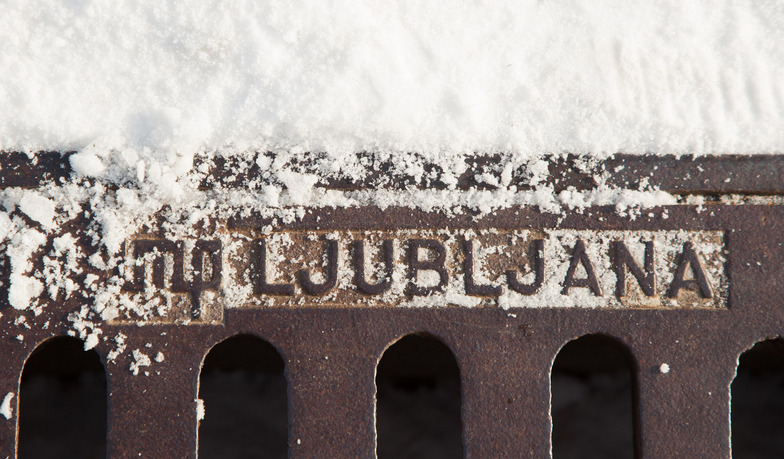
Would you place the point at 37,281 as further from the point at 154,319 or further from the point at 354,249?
the point at 354,249

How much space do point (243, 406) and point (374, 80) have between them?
4.30ft

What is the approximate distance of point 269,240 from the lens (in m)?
1.50

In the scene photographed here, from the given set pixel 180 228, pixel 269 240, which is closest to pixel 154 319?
pixel 180 228

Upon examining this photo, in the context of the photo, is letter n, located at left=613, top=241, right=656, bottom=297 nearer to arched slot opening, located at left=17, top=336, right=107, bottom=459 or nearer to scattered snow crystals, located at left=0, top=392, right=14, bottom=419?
scattered snow crystals, located at left=0, top=392, right=14, bottom=419

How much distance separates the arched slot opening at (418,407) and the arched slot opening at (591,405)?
1.25 feet

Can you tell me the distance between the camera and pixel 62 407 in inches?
78.6

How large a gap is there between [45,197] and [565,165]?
1.45 m

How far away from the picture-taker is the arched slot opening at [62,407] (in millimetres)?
1971

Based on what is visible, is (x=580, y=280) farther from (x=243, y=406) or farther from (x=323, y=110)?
(x=243, y=406)

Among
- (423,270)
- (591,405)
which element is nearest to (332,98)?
(423,270)

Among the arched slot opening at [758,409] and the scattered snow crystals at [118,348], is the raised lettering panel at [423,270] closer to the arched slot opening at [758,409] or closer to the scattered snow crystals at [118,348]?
the scattered snow crystals at [118,348]

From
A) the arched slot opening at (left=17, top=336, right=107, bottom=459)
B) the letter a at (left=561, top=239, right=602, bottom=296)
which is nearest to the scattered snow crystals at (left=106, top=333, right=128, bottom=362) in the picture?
the arched slot opening at (left=17, top=336, right=107, bottom=459)

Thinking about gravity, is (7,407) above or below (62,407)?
above

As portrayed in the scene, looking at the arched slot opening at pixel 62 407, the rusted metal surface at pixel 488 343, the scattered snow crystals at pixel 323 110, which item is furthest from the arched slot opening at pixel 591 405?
the arched slot opening at pixel 62 407
